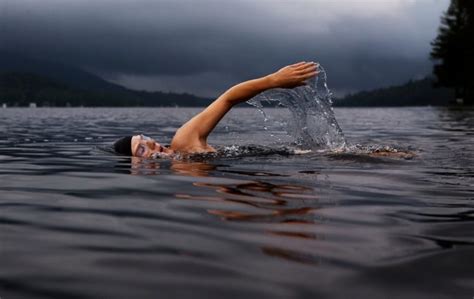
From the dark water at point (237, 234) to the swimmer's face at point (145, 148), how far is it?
2.03 metres

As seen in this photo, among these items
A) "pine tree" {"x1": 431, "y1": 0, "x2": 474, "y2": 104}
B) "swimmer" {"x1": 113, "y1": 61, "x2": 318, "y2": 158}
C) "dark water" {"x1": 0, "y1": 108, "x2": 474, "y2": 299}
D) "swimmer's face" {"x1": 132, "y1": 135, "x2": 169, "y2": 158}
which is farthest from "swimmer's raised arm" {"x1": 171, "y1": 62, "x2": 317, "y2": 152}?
"pine tree" {"x1": 431, "y1": 0, "x2": 474, "y2": 104}

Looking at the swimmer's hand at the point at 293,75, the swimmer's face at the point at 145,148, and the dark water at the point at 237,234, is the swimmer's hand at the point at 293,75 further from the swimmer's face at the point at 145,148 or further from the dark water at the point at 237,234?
the swimmer's face at the point at 145,148

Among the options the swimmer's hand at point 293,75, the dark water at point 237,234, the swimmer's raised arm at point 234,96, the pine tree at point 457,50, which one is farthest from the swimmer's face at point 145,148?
the pine tree at point 457,50

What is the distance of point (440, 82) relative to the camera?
62.0m

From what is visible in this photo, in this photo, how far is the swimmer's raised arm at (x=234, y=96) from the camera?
742 cm

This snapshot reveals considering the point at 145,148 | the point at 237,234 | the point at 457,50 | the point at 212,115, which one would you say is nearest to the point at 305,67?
the point at 212,115

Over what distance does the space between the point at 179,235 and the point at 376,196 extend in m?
2.23

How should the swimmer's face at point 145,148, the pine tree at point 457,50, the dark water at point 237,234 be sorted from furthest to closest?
the pine tree at point 457,50, the swimmer's face at point 145,148, the dark water at point 237,234

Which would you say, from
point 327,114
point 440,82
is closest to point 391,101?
point 440,82

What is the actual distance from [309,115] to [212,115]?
2.23 metres

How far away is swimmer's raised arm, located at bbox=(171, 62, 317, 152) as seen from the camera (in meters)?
7.42

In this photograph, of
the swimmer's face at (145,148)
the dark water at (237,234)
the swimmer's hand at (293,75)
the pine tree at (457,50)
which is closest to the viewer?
the dark water at (237,234)

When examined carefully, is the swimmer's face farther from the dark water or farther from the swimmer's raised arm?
the dark water

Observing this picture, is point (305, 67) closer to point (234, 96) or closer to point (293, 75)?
point (293, 75)
